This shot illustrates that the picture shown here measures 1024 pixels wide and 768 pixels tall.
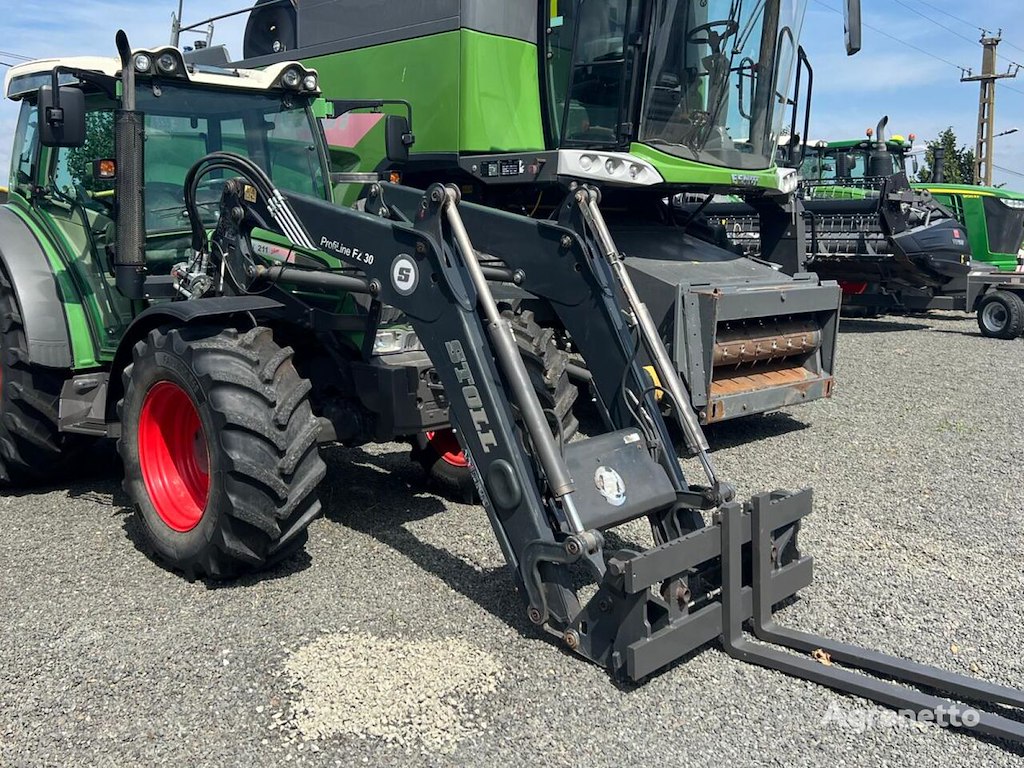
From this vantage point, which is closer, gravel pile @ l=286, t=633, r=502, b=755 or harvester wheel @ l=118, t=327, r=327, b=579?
gravel pile @ l=286, t=633, r=502, b=755

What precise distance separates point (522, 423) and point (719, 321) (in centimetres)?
321

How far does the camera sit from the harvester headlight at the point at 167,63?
15.6ft

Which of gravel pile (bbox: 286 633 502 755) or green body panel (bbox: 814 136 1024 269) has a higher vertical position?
green body panel (bbox: 814 136 1024 269)

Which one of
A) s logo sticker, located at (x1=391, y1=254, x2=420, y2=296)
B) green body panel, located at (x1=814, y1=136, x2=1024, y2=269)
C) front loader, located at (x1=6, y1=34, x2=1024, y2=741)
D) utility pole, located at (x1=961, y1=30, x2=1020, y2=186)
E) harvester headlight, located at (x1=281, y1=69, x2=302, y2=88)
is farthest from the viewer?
utility pole, located at (x1=961, y1=30, x2=1020, y2=186)

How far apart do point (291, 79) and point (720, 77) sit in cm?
348

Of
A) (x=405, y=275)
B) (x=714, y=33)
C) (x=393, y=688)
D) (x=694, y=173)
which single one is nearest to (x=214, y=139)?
(x=405, y=275)

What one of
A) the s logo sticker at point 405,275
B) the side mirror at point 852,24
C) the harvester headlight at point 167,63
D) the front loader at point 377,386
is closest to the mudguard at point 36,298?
the front loader at point 377,386

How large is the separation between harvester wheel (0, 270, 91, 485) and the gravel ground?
264 millimetres

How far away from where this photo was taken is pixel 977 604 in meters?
4.03

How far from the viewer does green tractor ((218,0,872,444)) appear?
6621 mm

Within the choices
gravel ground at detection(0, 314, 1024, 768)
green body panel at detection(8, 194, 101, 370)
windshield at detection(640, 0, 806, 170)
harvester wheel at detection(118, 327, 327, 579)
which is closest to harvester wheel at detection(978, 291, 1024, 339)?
windshield at detection(640, 0, 806, 170)

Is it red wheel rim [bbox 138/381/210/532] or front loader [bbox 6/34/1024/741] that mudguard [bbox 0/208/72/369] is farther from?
red wheel rim [bbox 138/381/210/532]

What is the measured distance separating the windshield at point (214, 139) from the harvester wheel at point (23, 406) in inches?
41.7

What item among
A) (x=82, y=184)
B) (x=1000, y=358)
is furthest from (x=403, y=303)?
(x=1000, y=358)
